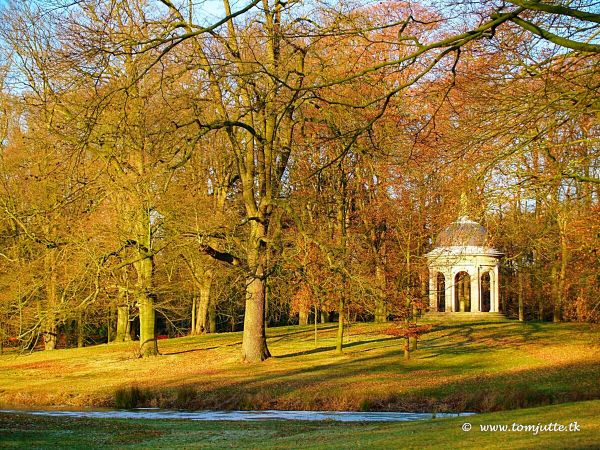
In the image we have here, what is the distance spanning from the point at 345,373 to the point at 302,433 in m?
11.3

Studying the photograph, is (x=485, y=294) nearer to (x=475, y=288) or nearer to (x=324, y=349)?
(x=475, y=288)

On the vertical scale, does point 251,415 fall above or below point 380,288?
below

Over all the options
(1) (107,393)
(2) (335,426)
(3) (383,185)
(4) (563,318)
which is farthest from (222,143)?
(2) (335,426)

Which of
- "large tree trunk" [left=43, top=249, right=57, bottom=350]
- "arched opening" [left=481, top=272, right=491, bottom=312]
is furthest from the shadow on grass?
"arched opening" [left=481, top=272, right=491, bottom=312]

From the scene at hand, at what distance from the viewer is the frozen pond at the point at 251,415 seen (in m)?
16.8

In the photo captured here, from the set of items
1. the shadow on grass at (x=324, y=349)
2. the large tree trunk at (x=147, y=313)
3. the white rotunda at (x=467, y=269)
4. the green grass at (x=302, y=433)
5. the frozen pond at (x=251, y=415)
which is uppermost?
the white rotunda at (x=467, y=269)

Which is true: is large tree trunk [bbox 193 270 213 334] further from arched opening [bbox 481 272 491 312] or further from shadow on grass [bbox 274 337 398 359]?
arched opening [bbox 481 272 491 312]

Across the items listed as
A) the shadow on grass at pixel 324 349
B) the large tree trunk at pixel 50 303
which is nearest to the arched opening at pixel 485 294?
the shadow on grass at pixel 324 349

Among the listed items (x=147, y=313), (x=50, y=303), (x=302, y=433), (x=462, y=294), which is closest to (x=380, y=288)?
(x=147, y=313)

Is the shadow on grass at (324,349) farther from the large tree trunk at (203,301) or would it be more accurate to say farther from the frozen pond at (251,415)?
the frozen pond at (251,415)

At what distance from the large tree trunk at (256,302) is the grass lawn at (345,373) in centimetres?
58

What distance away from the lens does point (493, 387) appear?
806 inches

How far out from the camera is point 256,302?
27.3 meters

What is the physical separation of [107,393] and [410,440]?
14.8 m
